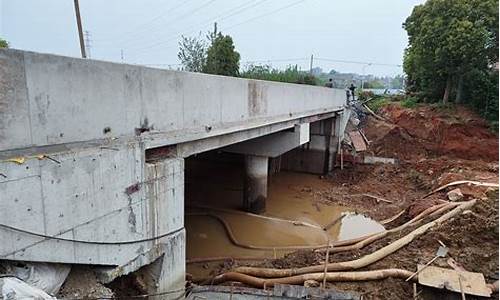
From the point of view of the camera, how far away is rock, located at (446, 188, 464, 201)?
11048 mm

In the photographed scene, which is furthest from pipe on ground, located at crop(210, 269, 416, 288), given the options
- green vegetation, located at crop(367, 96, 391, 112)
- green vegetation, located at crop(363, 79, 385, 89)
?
green vegetation, located at crop(363, 79, 385, 89)

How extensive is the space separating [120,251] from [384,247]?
592cm

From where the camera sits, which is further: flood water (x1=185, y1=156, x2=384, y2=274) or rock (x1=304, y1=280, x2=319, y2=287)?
flood water (x1=185, y1=156, x2=384, y2=274)

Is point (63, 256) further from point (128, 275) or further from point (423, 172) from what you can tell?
point (423, 172)

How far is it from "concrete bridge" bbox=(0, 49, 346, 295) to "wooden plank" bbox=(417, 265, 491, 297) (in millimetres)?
4449

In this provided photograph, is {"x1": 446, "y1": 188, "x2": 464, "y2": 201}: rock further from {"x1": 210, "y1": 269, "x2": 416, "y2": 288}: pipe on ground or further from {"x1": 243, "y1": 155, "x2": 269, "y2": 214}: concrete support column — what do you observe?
{"x1": 243, "y1": 155, "x2": 269, "y2": 214}: concrete support column

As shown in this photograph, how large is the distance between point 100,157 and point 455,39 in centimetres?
1884

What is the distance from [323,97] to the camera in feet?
51.6

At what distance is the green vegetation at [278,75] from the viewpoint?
94.2 feet

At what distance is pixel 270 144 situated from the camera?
12125 mm

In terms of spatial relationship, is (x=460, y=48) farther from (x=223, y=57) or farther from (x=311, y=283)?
(x=311, y=283)

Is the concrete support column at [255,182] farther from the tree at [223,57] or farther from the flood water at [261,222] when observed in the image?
the tree at [223,57]

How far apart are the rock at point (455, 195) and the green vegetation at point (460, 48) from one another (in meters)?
9.60

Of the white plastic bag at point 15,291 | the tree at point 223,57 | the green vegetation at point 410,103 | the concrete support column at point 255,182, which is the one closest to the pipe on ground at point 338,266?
the white plastic bag at point 15,291
